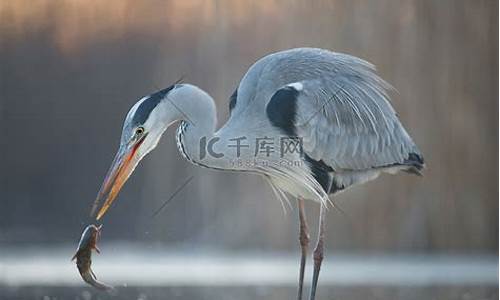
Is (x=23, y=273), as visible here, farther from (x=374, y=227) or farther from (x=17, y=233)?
(x=374, y=227)

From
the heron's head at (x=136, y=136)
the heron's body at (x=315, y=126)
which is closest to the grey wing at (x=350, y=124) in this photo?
the heron's body at (x=315, y=126)

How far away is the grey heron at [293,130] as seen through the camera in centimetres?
352

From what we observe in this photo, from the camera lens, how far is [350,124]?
3.86 meters

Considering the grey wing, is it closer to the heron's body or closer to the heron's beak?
the heron's body

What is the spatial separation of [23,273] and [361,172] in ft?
5.62

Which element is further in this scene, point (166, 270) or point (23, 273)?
point (166, 270)

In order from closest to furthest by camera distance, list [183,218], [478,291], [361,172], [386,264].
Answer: [361,172] → [478,291] → [183,218] → [386,264]

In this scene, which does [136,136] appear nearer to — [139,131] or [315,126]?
[139,131]

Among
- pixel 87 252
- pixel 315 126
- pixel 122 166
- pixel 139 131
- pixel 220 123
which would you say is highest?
pixel 220 123

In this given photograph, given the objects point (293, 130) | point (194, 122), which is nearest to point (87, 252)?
point (194, 122)

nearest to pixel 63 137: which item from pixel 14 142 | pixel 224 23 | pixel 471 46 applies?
pixel 14 142

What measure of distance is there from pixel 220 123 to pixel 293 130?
857 mm

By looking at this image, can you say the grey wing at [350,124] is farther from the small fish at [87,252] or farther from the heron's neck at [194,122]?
the small fish at [87,252]

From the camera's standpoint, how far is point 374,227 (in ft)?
17.0
